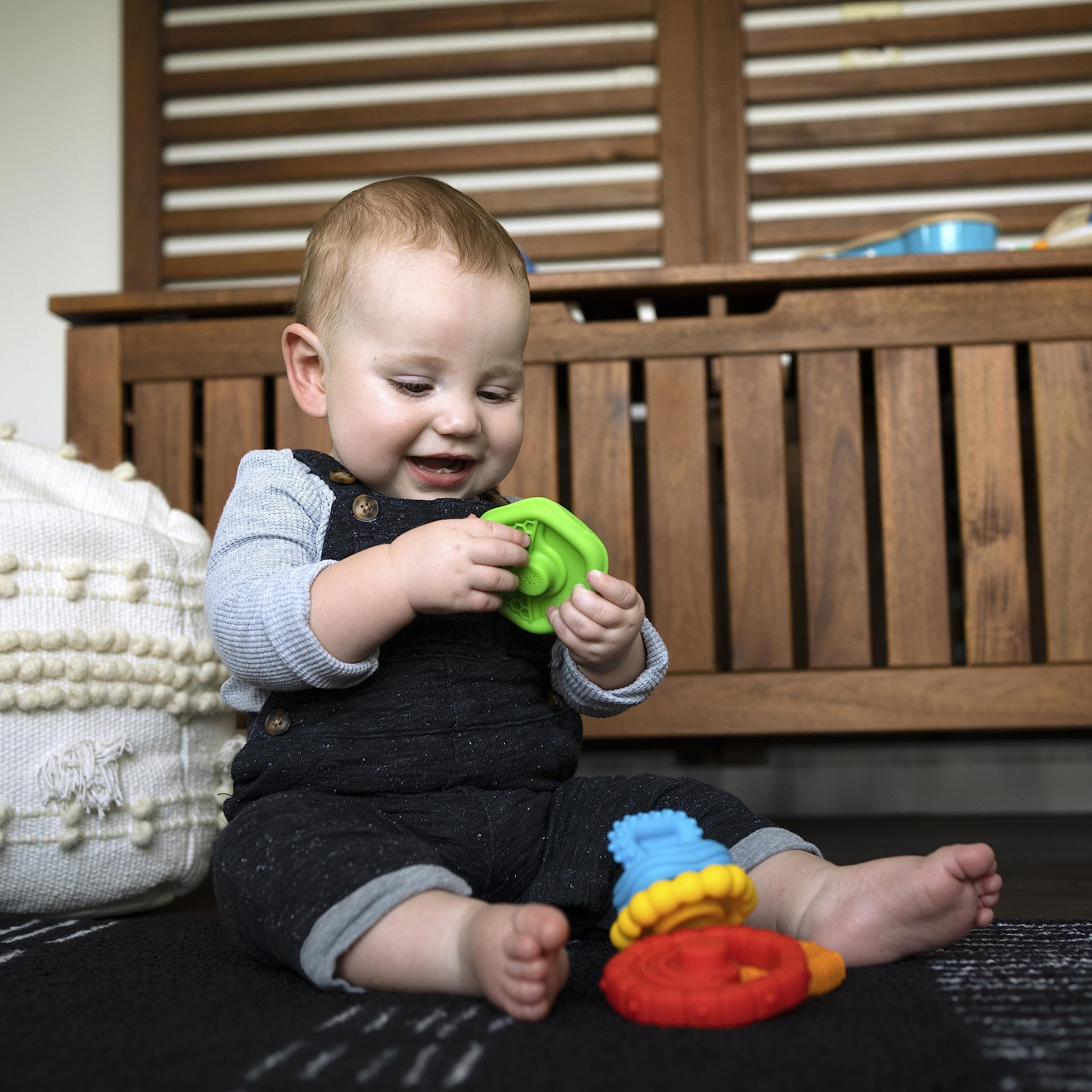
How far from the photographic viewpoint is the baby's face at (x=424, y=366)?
2.75 ft

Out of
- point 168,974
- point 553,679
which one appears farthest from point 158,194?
point 168,974

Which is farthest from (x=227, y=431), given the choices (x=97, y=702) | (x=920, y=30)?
(x=920, y=30)

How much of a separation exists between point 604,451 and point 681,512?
12 cm

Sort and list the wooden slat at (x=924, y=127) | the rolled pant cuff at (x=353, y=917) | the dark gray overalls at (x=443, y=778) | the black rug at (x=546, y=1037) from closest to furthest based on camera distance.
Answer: the black rug at (x=546, y=1037) < the rolled pant cuff at (x=353, y=917) < the dark gray overalls at (x=443, y=778) < the wooden slat at (x=924, y=127)

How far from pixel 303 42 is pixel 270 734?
1.53 meters

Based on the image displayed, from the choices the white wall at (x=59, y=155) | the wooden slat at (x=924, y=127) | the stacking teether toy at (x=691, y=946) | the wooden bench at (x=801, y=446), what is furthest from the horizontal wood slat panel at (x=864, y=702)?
the white wall at (x=59, y=155)

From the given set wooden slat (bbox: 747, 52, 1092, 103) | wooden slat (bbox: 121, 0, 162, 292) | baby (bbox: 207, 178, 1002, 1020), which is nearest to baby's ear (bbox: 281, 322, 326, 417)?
baby (bbox: 207, 178, 1002, 1020)

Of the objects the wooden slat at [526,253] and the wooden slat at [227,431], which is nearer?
the wooden slat at [227,431]

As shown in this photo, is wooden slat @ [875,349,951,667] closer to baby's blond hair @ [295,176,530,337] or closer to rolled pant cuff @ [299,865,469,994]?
baby's blond hair @ [295,176,530,337]

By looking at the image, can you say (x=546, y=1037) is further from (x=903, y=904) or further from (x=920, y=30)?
(x=920, y=30)

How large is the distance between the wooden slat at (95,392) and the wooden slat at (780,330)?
0.06 ft

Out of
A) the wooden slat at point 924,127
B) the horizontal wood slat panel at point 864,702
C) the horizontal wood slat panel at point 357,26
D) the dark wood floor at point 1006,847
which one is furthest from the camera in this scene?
the horizontal wood slat panel at point 357,26

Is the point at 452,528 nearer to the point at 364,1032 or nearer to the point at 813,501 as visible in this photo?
the point at 364,1032

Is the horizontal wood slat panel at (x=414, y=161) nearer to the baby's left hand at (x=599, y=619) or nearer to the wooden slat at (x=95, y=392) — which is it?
the wooden slat at (x=95, y=392)
